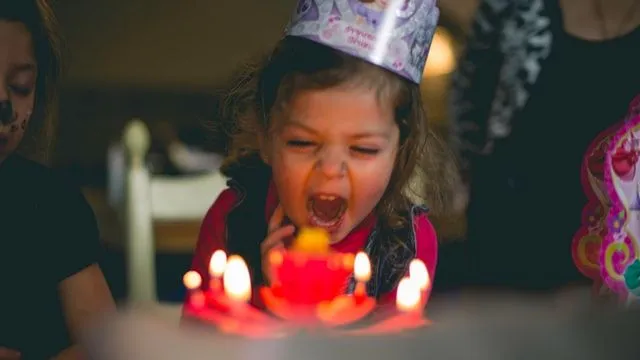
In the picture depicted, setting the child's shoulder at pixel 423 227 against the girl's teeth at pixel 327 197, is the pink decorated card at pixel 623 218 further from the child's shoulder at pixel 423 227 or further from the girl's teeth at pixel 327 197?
the girl's teeth at pixel 327 197

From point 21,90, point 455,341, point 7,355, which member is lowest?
point 7,355

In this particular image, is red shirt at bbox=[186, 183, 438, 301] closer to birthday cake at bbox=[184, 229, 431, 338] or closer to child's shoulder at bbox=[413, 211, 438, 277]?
child's shoulder at bbox=[413, 211, 438, 277]

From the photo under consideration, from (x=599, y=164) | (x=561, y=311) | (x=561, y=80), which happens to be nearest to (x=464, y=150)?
(x=561, y=80)

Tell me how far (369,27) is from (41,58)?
31cm

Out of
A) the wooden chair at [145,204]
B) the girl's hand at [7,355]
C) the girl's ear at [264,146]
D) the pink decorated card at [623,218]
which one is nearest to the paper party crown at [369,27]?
the girl's ear at [264,146]

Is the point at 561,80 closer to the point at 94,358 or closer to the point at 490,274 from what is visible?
the point at 490,274

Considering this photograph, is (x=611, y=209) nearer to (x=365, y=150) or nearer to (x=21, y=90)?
(x=365, y=150)

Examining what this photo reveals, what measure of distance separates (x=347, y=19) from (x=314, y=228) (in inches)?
6.8

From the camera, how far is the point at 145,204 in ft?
3.64

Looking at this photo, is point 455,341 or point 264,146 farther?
point 264,146

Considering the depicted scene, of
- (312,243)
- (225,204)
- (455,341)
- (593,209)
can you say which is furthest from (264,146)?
(455,341)

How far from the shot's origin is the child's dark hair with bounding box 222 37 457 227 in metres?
0.72

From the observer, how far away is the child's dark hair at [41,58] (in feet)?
2.52

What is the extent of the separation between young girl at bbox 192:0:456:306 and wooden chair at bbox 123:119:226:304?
0.28m
